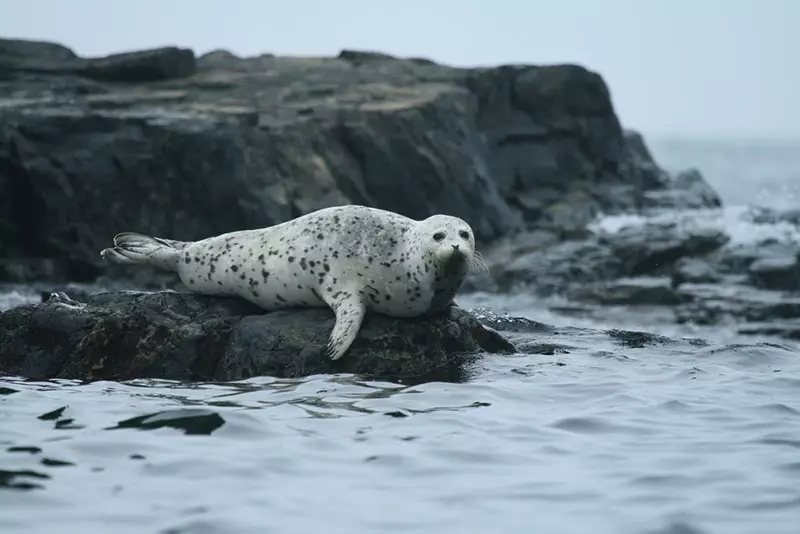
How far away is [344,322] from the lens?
7070mm

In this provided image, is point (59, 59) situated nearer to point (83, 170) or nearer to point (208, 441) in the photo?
point (83, 170)

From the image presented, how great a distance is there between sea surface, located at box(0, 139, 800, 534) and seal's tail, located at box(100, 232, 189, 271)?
1.59m

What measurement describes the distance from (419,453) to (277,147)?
14.0 meters

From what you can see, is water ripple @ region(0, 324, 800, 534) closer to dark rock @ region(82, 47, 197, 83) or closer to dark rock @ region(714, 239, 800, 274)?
dark rock @ region(714, 239, 800, 274)

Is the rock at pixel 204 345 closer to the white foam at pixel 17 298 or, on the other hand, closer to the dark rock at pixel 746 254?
the white foam at pixel 17 298

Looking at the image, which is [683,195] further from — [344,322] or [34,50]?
[344,322]

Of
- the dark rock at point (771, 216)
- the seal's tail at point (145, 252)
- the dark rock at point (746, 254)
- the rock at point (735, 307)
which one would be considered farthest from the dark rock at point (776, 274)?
the seal's tail at point (145, 252)

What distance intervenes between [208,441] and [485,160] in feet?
58.9

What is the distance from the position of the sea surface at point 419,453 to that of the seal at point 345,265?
2.08 feet

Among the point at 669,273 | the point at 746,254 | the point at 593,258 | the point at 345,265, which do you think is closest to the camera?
the point at 345,265

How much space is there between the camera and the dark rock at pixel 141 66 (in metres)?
21.1

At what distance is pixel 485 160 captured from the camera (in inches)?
894

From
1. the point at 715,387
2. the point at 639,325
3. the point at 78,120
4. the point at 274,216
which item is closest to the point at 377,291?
the point at 715,387

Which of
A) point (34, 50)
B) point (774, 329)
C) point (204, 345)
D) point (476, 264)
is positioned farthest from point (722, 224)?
point (204, 345)
